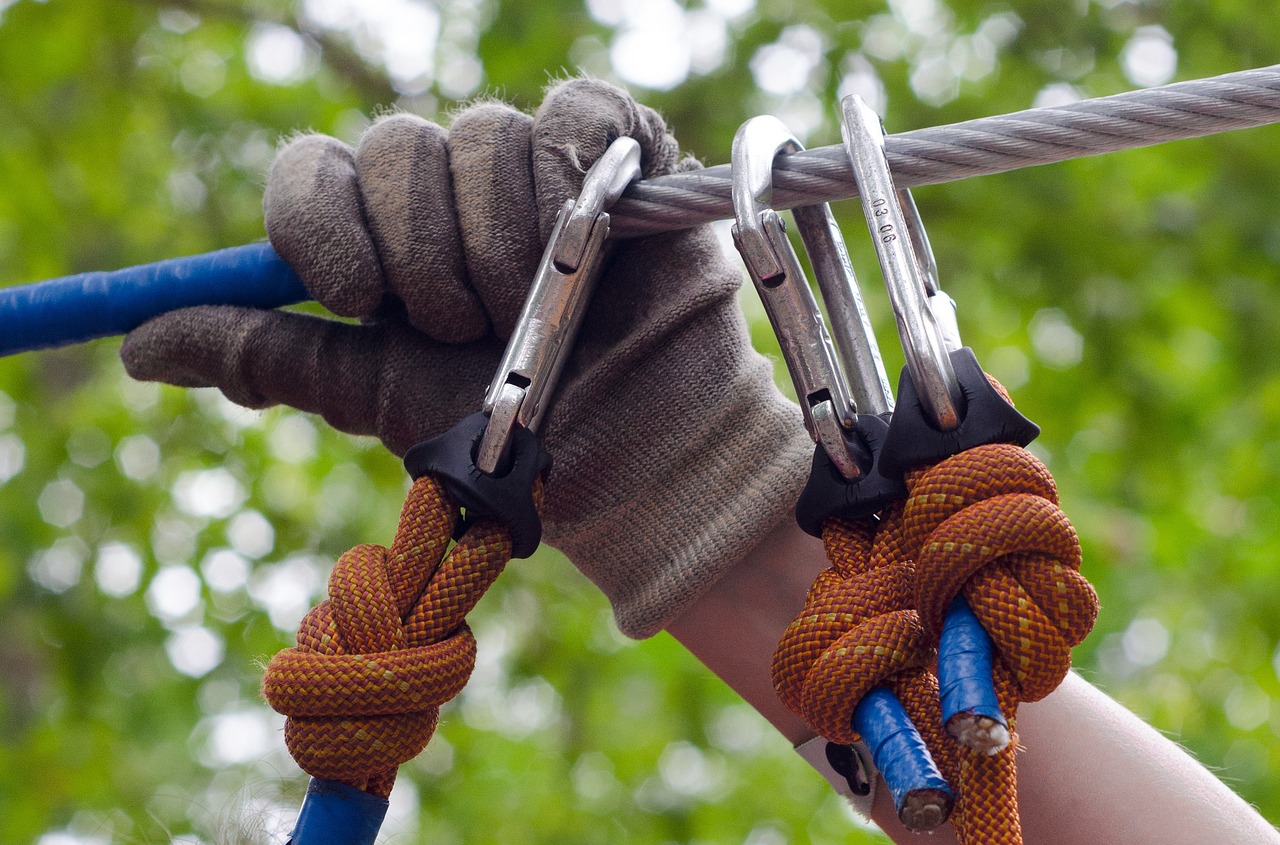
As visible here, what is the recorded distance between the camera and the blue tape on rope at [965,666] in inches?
21.2

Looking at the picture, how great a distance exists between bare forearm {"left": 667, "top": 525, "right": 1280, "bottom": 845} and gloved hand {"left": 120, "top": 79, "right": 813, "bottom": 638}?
4 cm

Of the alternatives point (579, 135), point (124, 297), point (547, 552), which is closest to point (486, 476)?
point (579, 135)

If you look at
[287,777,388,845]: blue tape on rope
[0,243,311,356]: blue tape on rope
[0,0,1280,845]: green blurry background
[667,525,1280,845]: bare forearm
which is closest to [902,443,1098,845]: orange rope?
[667,525,1280,845]: bare forearm

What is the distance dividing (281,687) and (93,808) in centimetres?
274

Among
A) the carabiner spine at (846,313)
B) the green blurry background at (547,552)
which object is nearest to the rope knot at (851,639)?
the carabiner spine at (846,313)

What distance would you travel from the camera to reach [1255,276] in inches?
106

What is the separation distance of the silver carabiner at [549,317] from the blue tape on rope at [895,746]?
0.89 ft

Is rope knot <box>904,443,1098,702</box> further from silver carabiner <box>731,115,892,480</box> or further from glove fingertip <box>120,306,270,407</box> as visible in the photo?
glove fingertip <box>120,306,270,407</box>

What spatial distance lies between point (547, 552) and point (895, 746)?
2.61 m

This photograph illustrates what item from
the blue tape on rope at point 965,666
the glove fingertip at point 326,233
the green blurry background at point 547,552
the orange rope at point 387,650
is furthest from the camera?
the green blurry background at point 547,552

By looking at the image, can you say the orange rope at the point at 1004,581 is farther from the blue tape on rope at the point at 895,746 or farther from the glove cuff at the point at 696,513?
the glove cuff at the point at 696,513

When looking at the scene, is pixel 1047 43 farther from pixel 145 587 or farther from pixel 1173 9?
pixel 145 587

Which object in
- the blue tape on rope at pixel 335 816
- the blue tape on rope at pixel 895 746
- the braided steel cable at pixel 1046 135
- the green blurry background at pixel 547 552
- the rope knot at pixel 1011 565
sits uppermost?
the braided steel cable at pixel 1046 135

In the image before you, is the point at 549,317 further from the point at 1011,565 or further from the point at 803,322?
the point at 1011,565
